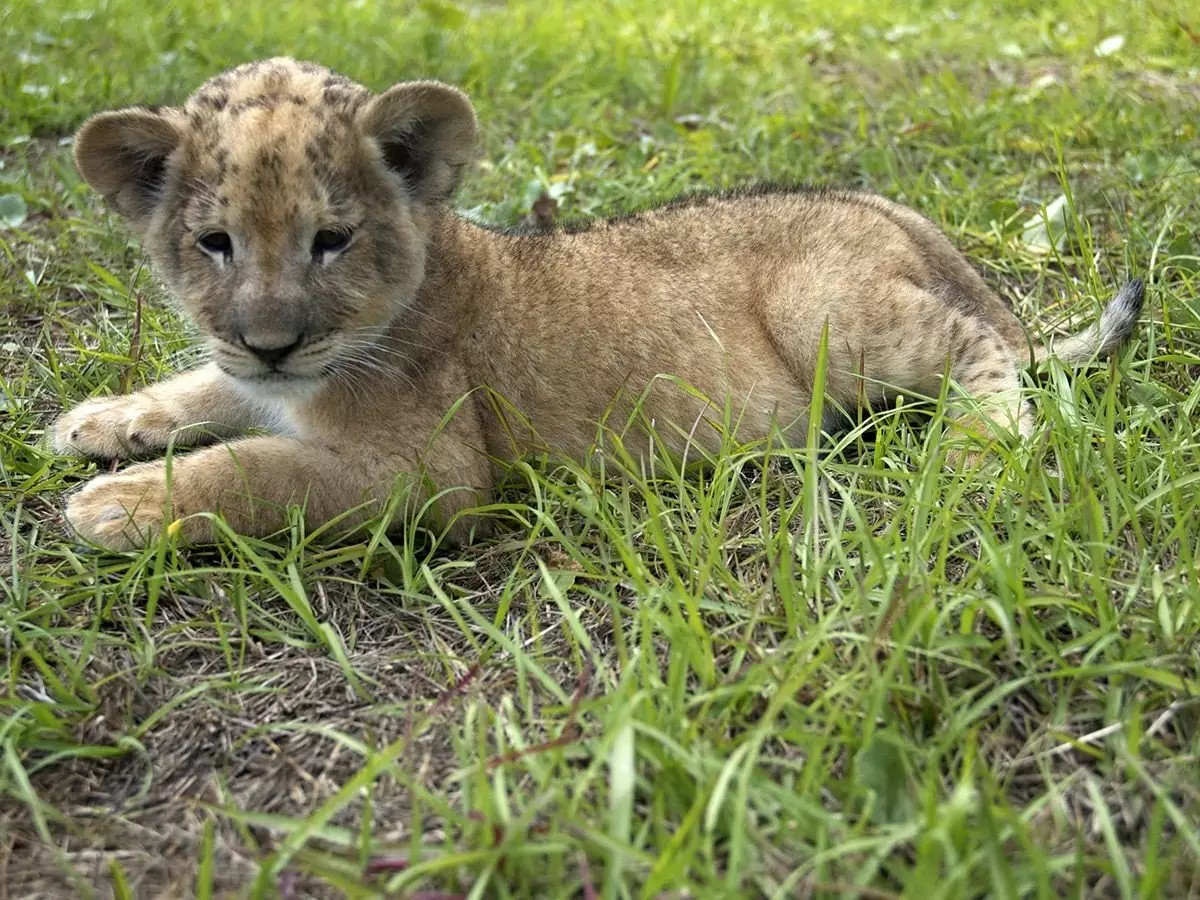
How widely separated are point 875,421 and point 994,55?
203 inches

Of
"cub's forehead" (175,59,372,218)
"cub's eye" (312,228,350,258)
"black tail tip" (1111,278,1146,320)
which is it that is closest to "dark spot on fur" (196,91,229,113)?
"cub's forehead" (175,59,372,218)

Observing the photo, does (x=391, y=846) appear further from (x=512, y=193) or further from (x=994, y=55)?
(x=994, y=55)

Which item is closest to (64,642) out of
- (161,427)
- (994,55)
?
(161,427)

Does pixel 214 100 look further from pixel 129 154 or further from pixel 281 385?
pixel 281 385

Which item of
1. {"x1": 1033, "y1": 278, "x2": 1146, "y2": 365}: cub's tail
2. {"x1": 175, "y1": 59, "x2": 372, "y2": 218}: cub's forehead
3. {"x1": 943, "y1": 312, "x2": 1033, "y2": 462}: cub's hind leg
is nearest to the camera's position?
{"x1": 175, "y1": 59, "x2": 372, "y2": 218}: cub's forehead

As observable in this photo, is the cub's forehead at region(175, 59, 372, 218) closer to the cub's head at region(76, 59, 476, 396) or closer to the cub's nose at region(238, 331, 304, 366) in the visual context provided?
the cub's head at region(76, 59, 476, 396)

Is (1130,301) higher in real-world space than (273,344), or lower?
lower

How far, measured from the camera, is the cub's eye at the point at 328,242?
11.7ft

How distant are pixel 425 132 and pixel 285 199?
59 cm

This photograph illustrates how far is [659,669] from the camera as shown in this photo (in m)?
2.99

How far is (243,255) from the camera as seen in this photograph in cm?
349

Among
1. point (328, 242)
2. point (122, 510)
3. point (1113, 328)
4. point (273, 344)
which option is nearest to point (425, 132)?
point (328, 242)

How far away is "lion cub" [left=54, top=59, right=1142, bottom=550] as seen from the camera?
3.54m

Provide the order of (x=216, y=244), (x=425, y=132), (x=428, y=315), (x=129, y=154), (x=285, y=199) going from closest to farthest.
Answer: (x=285, y=199) < (x=216, y=244) < (x=129, y=154) < (x=425, y=132) < (x=428, y=315)
